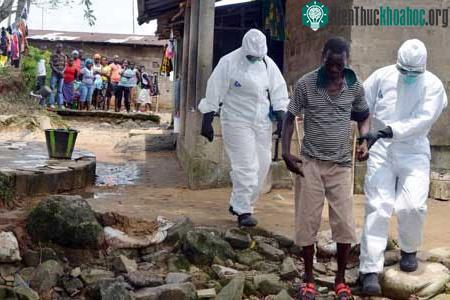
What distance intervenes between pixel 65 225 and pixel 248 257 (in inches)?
55.1

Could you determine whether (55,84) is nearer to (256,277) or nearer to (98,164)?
(98,164)

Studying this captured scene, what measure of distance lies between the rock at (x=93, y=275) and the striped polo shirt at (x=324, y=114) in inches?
63.0

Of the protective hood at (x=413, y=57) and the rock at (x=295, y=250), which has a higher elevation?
the protective hood at (x=413, y=57)

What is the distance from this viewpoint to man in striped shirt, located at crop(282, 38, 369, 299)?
4082 millimetres

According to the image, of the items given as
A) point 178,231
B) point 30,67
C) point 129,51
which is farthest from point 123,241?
point 129,51

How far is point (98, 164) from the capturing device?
33.4ft

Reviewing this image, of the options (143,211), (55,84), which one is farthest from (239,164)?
(55,84)

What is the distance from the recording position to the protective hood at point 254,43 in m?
5.40

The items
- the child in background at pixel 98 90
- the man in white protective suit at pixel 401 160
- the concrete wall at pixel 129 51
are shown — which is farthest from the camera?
the concrete wall at pixel 129 51

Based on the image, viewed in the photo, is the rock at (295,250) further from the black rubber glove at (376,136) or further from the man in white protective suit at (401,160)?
the black rubber glove at (376,136)

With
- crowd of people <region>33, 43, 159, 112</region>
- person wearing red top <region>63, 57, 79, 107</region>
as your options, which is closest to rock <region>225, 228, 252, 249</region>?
crowd of people <region>33, 43, 159, 112</region>

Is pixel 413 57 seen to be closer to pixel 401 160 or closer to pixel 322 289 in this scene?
pixel 401 160

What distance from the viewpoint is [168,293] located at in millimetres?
4117

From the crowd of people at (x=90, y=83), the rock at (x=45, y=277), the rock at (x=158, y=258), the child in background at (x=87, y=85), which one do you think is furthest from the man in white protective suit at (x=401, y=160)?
the child in background at (x=87, y=85)
